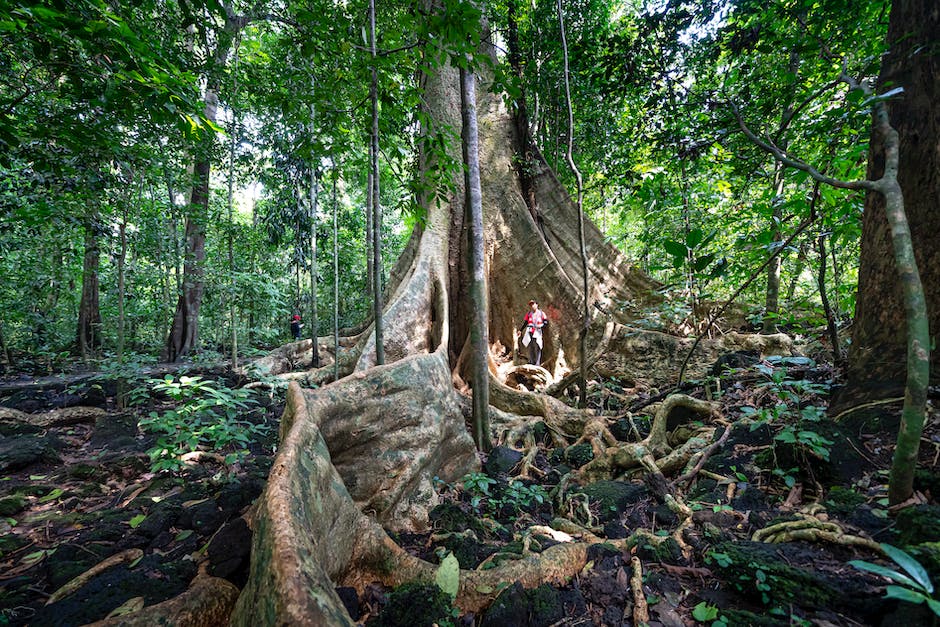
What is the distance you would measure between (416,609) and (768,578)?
1.65m

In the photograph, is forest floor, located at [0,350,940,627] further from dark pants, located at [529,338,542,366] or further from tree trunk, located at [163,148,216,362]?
tree trunk, located at [163,148,216,362]

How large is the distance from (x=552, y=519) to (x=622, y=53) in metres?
4.83

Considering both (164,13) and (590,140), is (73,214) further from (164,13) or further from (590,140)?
(590,140)

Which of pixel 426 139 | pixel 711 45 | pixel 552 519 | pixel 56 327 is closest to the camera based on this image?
pixel 552 519

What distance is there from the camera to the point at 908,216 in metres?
2.81

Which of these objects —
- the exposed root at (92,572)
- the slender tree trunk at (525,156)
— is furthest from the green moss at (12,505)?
the slender tree trunk at (525,156)

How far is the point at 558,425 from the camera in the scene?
502 cm

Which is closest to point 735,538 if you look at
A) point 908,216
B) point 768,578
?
point 768,578

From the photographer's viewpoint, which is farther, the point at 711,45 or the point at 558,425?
the point at 558,425

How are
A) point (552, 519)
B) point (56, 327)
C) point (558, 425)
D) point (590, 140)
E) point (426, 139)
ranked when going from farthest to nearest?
1. point (56, 327)
2. point (590, 140)
3. point (558, 425)
4. point (426, 139)
5. point (552, 519)

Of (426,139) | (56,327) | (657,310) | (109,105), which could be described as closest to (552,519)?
(426,139)

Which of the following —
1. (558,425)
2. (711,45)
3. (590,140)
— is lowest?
(558,425)

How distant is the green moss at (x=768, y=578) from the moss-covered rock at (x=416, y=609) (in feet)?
4.56

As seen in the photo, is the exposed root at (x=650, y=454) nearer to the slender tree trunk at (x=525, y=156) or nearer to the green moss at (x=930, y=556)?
the green moss at (x=930, y=556)
